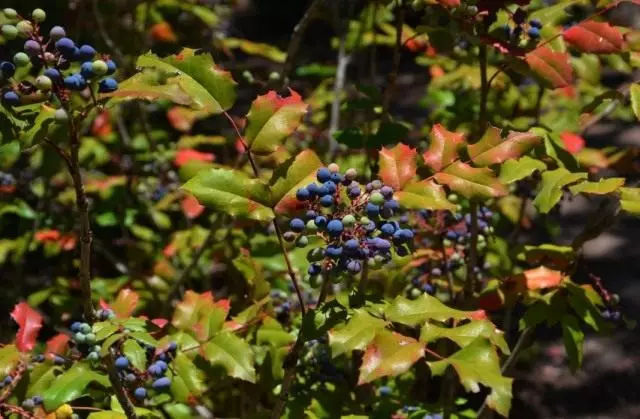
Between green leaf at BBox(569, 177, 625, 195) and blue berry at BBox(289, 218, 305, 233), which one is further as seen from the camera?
green leaf at BBox(569, 177, 625, 195)

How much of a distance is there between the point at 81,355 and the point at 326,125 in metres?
2.02

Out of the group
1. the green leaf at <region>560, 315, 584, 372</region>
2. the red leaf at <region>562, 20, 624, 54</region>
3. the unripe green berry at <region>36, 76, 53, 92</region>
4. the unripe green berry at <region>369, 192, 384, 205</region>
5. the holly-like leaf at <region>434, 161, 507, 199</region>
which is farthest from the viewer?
the green leaf at <region>560, 315, 584, 372</region>

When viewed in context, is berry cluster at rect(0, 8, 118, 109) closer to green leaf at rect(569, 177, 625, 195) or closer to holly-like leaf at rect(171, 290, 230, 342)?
holly-like leaf at rect(171, 290, 230, 342)

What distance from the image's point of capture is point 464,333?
1.28 metres

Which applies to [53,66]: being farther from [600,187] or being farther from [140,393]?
[600,187]

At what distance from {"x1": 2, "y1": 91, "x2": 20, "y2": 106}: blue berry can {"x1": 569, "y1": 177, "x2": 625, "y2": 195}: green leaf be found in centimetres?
91

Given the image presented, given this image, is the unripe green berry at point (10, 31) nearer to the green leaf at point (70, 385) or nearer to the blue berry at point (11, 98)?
the blue berry at point (11, 98)

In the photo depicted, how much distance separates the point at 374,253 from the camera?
1.19 meters

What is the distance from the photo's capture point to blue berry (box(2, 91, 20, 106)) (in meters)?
A: 1.14

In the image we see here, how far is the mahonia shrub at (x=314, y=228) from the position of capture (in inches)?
47.0

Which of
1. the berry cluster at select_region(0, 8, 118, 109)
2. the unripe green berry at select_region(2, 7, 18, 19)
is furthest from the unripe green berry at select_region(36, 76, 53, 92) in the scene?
the unripe green berry at select_region(2, 7, 18, 19)

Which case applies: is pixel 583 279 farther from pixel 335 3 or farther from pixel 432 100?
pixel 335 3

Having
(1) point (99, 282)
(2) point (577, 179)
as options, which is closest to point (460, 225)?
(2) point (577, 179)

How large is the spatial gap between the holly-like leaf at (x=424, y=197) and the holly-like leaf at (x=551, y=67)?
1.19 ft
